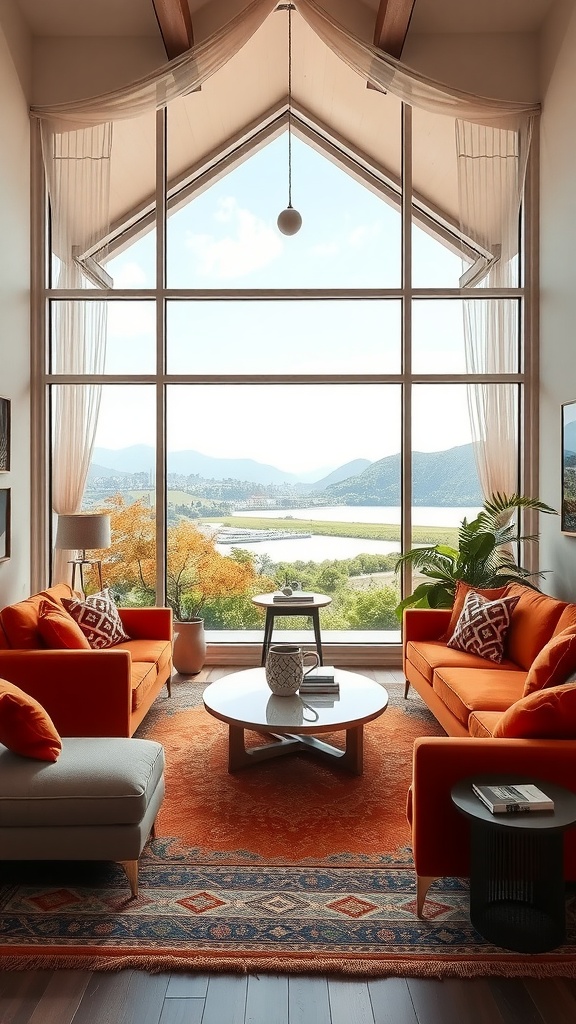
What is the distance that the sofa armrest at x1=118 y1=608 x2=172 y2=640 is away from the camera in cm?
482

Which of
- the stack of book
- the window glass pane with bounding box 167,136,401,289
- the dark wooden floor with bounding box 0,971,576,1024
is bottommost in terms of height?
the dark wooden floor with bounding box 0,971,576,1024

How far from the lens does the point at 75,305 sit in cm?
574

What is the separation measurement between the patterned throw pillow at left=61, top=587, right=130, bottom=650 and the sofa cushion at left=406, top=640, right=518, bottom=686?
6.29ft

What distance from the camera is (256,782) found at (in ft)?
11.6

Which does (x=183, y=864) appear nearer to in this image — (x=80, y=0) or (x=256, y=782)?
(x=256, y=782)

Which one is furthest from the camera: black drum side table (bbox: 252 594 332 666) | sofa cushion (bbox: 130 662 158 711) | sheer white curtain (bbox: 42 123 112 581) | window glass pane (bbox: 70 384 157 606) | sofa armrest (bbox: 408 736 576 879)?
window glass pane (bbox: 70 384 157 606)

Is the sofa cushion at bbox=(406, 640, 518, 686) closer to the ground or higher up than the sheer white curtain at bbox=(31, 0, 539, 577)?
closer to the ground

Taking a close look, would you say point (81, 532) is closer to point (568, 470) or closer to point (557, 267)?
point (568, 470)

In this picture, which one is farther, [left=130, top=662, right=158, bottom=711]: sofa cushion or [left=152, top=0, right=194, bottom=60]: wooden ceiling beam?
[left=152, top=0, right=194, bottom=60]: wooden ceiling beam

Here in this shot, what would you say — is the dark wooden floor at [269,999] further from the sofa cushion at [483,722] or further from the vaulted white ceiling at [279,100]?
the vaulted white ceiling at [279,100]

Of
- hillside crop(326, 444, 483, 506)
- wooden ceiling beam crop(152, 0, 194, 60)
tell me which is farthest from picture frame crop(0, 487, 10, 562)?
wooden ceiling beam crop(152, 0, 194, 60)

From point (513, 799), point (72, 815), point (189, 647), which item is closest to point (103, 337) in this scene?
point (189, 647)

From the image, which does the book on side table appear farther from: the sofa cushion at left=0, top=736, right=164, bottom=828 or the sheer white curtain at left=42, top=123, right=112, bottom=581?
the sheer white curtain at left=42, top=123, right=112, bottom=581

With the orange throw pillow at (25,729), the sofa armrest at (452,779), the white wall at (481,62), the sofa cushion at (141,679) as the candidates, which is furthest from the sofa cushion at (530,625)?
the white wall at (481,62)
